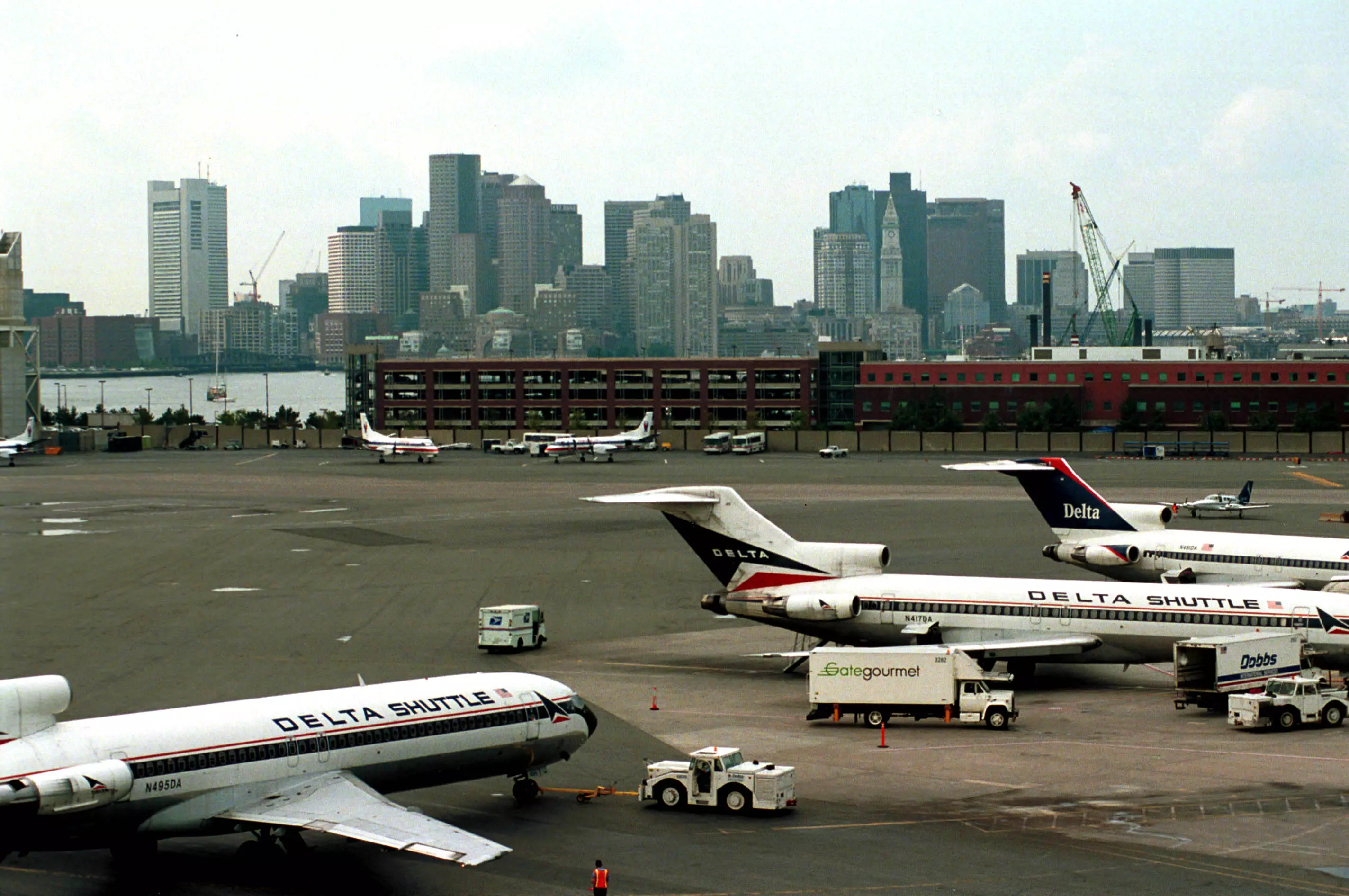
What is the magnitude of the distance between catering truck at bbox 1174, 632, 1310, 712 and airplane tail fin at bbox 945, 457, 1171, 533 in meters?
19.4

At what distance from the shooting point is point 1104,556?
2549 inches

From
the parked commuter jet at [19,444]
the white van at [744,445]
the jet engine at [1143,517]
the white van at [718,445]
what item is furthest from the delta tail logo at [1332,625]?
the white van at [718,445]

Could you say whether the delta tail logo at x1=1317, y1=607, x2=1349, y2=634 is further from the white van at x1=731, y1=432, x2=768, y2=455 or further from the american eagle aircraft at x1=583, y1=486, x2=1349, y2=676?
the white van at x1=731, y1=432, x2=768, y2=455

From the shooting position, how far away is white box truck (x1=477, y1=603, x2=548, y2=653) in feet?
189

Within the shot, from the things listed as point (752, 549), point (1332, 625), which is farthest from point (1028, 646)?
point (752, 549)

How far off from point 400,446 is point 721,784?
14191 cm

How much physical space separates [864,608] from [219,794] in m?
26.5

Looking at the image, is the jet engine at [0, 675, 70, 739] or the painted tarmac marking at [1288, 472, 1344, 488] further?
the painted tarmac marking at [1288, 472, 1344, 488]

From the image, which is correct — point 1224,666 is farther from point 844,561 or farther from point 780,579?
point 780,579

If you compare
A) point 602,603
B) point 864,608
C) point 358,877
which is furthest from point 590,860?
point 602,603

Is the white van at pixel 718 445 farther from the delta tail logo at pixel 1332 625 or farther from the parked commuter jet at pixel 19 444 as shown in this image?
the delta tail logo at pixel 1332 625

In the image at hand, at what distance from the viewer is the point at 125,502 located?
393ft

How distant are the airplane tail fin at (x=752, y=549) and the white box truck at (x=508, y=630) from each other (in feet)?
22.2

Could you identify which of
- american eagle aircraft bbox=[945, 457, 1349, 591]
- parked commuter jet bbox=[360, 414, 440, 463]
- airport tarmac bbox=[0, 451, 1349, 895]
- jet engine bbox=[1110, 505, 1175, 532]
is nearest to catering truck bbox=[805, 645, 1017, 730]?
airport tarmac bbox=[0, 451, 1349, 895]
